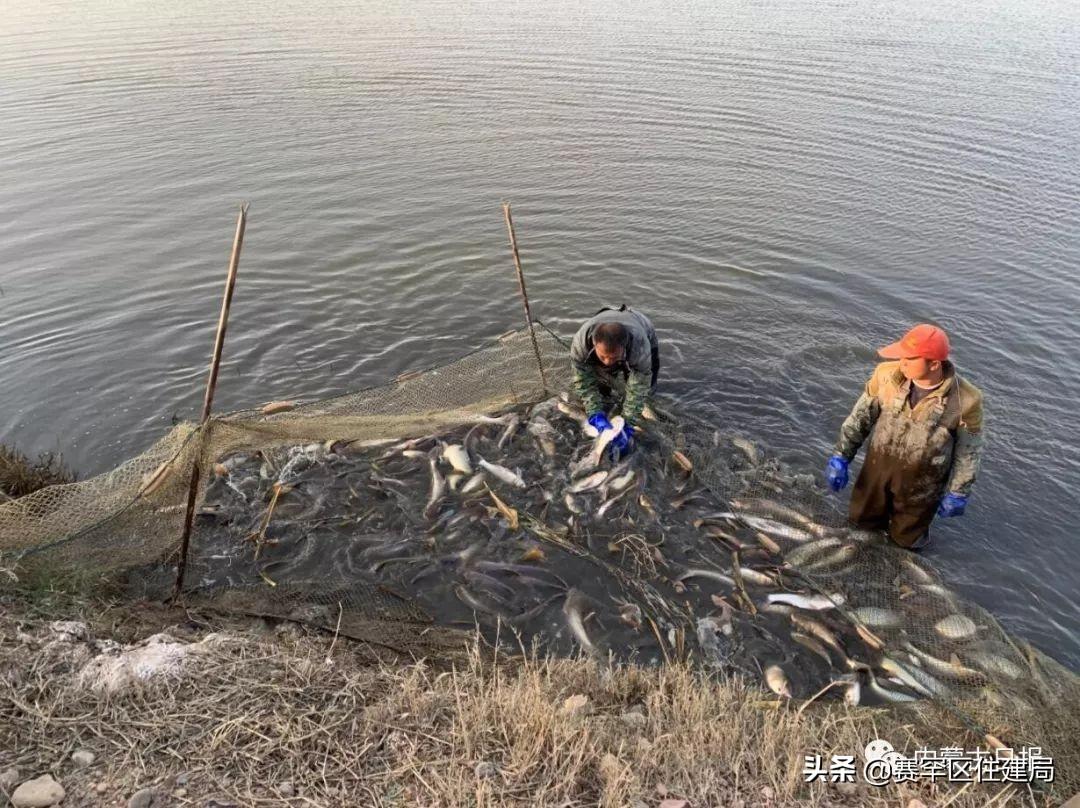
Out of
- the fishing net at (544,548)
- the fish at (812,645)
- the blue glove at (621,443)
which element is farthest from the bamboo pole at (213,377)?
the fish at (812,645)

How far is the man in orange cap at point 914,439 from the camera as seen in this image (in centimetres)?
557

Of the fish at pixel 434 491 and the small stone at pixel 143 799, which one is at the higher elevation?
the small stone at pixel 143 799

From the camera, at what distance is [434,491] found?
7.34 meters

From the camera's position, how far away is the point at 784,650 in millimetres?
5758

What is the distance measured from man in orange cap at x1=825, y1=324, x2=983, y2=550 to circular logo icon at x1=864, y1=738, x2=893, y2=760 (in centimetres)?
230

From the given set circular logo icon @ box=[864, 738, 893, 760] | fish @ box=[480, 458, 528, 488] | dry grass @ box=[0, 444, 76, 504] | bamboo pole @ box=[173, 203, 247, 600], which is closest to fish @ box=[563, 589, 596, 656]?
fish @ box=[480, 458, 528, 488]

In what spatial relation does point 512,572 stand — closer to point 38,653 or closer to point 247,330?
point 38,653

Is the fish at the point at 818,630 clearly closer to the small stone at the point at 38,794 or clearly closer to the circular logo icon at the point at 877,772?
the circular logo icon at the point at 877,772

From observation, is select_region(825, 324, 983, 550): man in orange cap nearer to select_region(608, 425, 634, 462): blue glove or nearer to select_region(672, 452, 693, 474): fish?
select_region(672, 452, 693, 474): fish

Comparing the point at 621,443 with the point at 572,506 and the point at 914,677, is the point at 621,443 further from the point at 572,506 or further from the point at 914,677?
the point at 914,677

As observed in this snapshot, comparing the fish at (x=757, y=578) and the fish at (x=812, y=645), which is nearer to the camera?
the fish at (x=812, y=645)

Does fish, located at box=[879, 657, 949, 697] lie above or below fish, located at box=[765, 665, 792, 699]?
above

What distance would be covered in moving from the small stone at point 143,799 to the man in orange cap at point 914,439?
546cm

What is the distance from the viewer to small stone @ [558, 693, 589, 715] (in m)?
4.46
